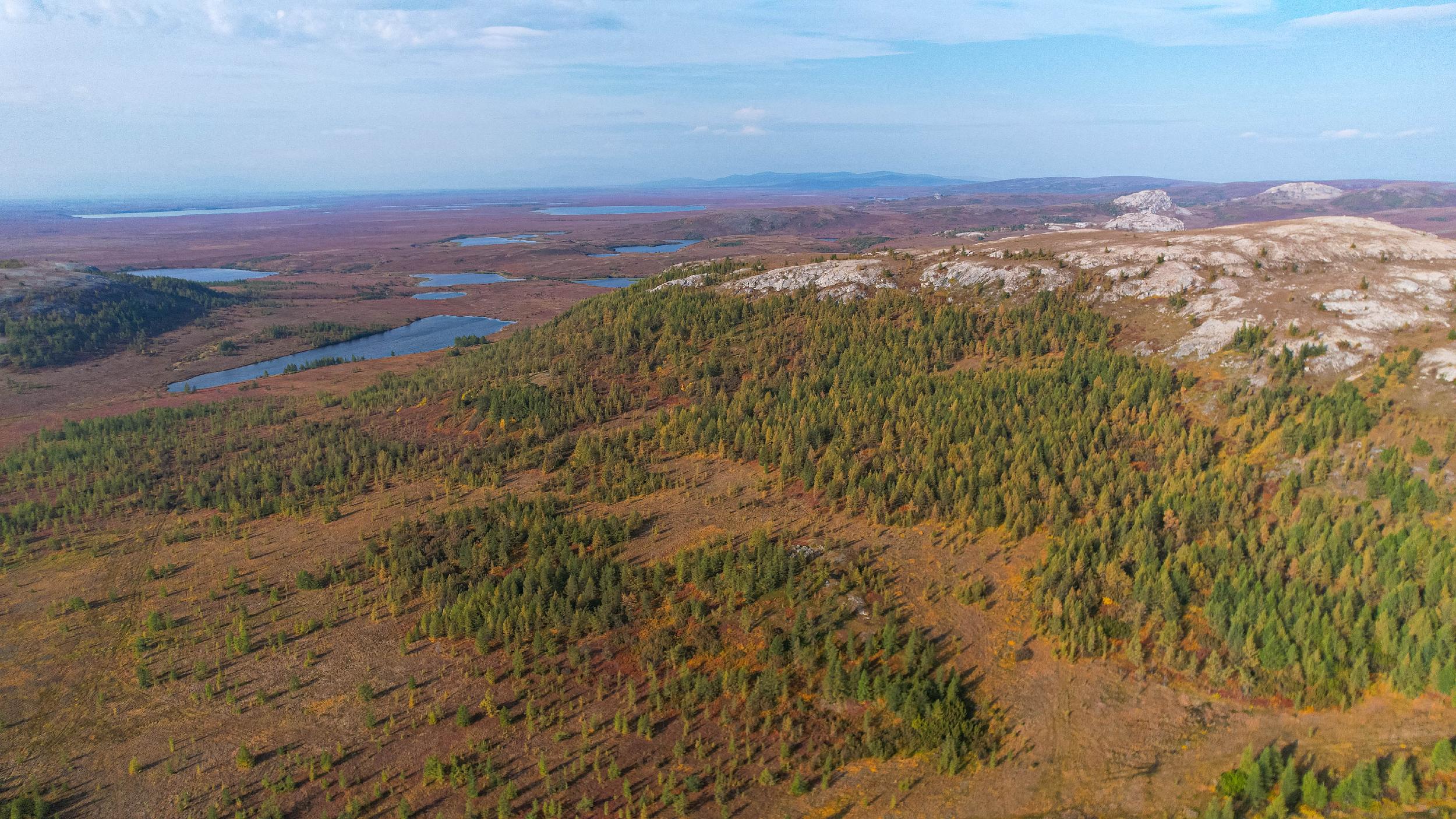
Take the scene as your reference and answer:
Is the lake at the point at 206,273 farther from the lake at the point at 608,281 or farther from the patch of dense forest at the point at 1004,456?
the patch of dense forest at the point at 1004,456

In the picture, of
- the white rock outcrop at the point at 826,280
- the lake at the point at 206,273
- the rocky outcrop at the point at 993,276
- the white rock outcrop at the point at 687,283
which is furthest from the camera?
the lake at the point at 206,273

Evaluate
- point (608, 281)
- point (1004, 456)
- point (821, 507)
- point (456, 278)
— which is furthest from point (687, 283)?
point (456, 278)

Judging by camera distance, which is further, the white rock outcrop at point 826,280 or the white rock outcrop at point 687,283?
the white rock outcrop at point 687,283

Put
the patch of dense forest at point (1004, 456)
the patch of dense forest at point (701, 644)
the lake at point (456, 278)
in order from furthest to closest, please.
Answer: the lake at point (456, 278) < the patch of dense forest at point (1004, 456) < the patch of dense forest at point (701, 644)

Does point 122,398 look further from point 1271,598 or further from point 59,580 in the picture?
point 1271,598

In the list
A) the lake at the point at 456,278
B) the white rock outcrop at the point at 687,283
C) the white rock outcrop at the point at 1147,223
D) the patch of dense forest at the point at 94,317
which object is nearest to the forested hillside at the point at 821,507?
the white rock outcrop at the point at 687,283
